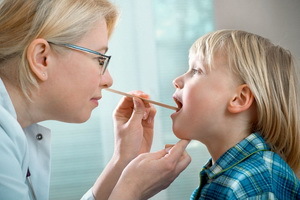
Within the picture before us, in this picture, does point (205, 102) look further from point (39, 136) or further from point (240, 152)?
point (39, 136)

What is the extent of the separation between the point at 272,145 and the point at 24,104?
2.56 ft

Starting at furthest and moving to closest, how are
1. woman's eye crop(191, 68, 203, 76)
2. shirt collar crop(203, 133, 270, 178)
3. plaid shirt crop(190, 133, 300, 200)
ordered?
woman's eye crop(191, 68, 203, 76), shirt collar crop(203, 133, 270, 178), plaid shirt crop(190, 133, 300, 200)

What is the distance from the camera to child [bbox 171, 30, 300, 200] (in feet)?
4.70

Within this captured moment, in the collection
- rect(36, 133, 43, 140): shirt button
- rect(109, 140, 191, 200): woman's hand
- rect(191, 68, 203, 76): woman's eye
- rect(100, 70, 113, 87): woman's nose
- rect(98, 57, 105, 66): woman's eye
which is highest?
rect(98, 57, 105, 66): woman's eye

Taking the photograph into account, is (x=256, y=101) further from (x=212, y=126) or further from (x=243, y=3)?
(x=243, y=3)

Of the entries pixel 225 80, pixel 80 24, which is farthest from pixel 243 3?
pixel 80 24

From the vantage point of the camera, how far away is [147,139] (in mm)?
1694

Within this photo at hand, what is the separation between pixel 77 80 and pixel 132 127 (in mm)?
272

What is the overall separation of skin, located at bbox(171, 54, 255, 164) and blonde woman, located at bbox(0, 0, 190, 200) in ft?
0.34

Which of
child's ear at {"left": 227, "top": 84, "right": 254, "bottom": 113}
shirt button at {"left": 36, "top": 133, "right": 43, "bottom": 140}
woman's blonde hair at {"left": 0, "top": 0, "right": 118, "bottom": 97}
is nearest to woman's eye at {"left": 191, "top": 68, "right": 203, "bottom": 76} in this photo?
child's ear at {"left": 227, "top": 84, "right": 254, "bottom": 113}

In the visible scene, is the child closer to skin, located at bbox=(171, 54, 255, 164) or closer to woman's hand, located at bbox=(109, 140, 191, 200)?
skin, located at bbox=(171, 54, 255, 164)

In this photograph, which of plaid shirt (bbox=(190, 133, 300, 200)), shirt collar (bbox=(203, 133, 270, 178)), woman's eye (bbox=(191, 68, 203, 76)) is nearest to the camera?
plaid shirt (bbox=(190, 133, 300, 200))

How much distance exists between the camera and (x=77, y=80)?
1.40 meters

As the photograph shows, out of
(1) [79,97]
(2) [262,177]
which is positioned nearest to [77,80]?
(1) [79,97]
